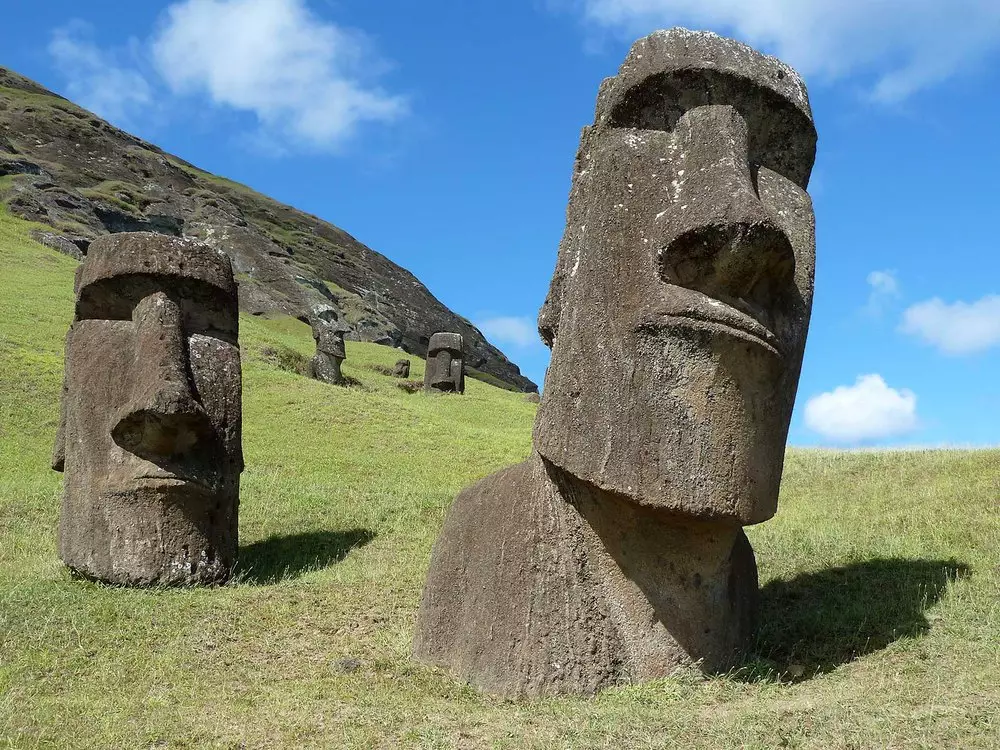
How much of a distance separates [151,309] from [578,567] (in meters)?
4.95

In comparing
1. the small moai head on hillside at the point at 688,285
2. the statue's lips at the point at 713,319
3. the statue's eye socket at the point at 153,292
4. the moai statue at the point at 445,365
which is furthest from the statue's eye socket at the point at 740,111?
the moai statue at the point at 445,365

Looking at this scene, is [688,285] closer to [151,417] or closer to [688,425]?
[688,425]

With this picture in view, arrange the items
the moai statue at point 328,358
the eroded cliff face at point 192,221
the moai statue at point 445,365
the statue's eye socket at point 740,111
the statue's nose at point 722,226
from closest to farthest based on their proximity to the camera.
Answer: the statue's nose at point 722,226 → the statue's eye socket at point 740,111 → the moai statue at point 328,358 → the moai statue at point 445,365 → the eroded cliff face at point 192,221

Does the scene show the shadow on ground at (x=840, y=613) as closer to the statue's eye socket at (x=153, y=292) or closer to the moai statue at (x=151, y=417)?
the moai statue at (x=151, y=417)

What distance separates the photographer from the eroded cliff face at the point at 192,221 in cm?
4775

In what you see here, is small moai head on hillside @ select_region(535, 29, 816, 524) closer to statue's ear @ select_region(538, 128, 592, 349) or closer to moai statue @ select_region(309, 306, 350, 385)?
statue's ear @ select_region(538, 128, 592, 349)

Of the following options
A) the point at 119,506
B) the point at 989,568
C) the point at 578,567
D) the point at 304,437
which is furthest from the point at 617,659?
the point at 304,437

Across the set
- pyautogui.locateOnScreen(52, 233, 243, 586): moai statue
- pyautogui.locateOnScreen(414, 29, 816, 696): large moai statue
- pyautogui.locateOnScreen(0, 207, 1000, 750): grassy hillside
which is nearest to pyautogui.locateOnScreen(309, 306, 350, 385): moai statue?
pyautogui.locateOnScreen(0, 207, 1000, 750): grassy hillside

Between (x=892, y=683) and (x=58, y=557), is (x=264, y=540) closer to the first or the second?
(x=58, y=557)

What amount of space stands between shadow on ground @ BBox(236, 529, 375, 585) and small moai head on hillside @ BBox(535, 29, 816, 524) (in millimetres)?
4184

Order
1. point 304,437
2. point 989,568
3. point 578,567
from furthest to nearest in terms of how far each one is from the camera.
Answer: point 304,437, point 989,568, point 578,567

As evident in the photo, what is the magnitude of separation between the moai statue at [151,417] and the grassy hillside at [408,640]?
380 mm

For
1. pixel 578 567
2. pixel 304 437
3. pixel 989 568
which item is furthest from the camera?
pixel 304 437

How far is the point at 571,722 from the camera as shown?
4.62 meters
